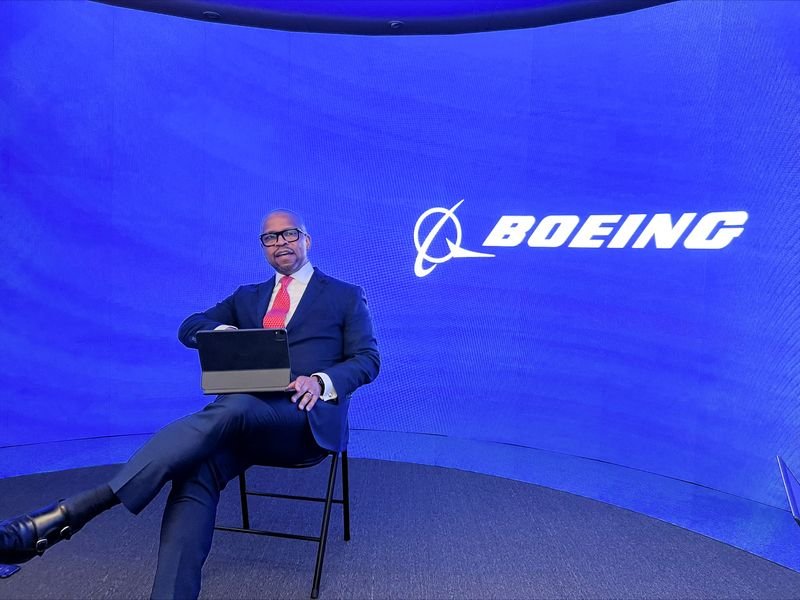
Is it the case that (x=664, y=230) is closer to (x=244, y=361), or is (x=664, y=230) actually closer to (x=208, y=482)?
(x=244, y=361)

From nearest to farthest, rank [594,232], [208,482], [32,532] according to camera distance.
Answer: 1. [32,532]
2. [208,482]
3. [594,232]

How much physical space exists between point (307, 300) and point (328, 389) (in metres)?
0.44

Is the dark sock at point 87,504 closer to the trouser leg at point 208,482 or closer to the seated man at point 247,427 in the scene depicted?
the seated man at point 247,427

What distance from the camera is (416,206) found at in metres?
4.38

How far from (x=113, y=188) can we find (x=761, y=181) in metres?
3.72

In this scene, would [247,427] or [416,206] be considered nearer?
[247,427]

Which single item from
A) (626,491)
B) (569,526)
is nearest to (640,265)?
(626,491)

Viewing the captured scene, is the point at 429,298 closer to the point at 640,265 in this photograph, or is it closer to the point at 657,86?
the point at 640,265

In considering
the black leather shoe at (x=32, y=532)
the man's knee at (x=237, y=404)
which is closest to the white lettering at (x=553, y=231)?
the man's knee at (x=237, y=404)

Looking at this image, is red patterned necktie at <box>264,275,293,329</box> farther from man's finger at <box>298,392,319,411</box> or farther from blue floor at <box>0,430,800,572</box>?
blue floor at <box>0,430,800,572</box>

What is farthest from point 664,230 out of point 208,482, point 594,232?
point 208,482

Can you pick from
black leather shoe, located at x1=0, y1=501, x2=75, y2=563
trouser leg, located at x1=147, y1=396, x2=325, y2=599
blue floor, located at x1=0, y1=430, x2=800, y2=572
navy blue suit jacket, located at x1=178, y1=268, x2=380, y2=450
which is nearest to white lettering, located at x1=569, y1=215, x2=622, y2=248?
blue floor, located at x1=0, y1=430, x2=800, y2=572

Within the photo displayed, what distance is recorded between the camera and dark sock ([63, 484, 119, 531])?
6.00ft

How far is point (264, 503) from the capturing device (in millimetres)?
3025
